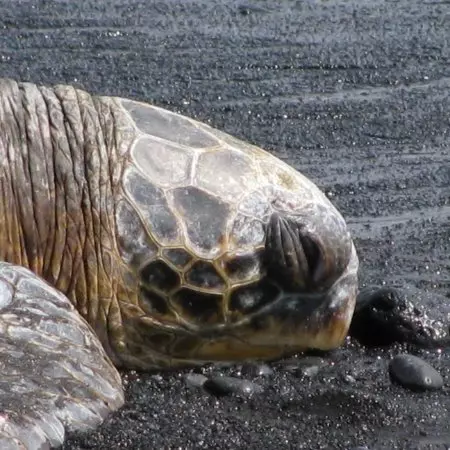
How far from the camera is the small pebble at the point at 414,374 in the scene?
579cm

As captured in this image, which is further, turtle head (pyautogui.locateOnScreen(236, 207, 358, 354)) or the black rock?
the black rock

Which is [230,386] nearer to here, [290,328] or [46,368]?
[290,328]

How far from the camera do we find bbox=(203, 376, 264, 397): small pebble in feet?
18.3

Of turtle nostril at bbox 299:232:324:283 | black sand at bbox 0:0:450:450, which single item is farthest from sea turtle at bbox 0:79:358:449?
black sand at bbox 0:0:450:450

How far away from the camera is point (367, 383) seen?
19.1ft

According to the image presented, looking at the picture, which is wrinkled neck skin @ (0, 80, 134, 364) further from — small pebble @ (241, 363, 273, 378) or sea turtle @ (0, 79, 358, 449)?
small pebble @ (241, 363, 273, 378)

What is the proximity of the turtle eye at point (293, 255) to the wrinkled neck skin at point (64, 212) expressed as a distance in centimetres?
61

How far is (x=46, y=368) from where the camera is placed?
5.04 m

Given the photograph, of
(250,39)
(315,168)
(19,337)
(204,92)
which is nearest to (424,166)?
(315,168)

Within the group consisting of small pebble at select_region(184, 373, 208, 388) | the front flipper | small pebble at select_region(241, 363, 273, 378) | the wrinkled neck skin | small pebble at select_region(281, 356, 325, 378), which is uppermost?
the wrinkled neck skin

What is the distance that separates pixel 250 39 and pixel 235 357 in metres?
5.09

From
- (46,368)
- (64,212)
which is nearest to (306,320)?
(64,212)

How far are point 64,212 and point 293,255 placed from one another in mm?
885

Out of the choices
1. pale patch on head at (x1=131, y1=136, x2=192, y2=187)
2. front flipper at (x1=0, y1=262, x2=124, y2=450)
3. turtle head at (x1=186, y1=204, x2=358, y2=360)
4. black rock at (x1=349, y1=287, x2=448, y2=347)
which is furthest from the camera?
black rock at (x1=349, y1=287, x2=448, y2=347)
